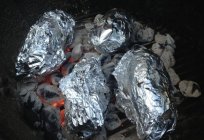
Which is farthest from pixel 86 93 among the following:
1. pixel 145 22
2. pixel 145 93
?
pixel 145 22

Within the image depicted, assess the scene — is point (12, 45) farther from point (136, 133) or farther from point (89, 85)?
point (136, 133)

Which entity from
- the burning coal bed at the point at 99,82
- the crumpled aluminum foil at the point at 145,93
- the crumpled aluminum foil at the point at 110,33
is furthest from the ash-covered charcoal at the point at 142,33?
the crumpled aluminum foil at the point at 145,93

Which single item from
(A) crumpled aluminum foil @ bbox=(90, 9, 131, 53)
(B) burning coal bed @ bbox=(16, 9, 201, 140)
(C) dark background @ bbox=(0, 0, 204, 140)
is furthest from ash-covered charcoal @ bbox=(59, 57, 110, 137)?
(C) dark background @ bbox=(0, 0, 204, 140)

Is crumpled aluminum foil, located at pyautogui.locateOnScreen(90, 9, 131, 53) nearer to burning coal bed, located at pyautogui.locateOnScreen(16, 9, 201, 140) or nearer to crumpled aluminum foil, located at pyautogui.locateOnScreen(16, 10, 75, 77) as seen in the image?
burning coal bed, located at pyautogui.locateOnScreen(16, 9, 201, 140)

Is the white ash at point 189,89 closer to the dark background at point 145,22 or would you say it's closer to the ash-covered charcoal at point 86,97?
the dark background at point 145,22

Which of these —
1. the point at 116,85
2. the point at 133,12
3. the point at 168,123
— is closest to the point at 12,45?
the point at 116,85

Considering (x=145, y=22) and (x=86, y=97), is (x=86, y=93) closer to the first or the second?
(x=86, y=97)
